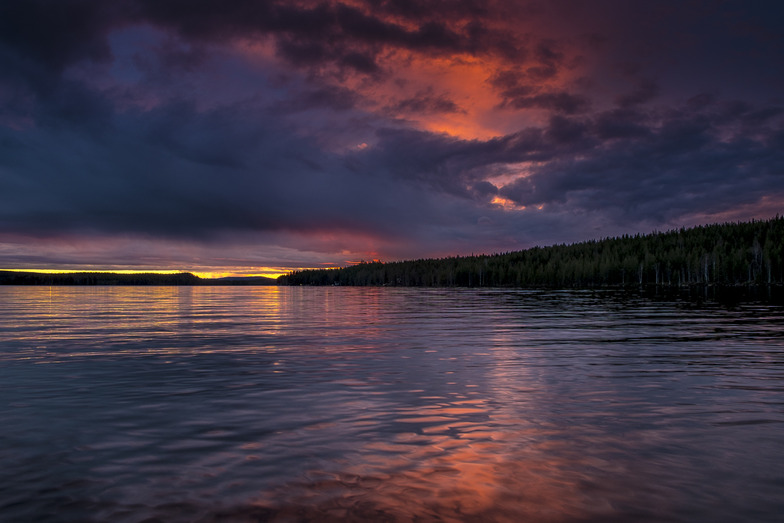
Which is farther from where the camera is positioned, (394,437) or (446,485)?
(394,437)

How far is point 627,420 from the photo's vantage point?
1246 centimetres

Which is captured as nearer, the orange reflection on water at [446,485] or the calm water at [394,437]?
→ the orange reflection on water at [446,485]

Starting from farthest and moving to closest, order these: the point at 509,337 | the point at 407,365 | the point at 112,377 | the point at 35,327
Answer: the point at 35,327 → the point at 509,337 → the point at 407,365 → the point at 112,377

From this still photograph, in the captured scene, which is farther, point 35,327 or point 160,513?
point 35,327

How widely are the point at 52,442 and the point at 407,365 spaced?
1358 centimetres

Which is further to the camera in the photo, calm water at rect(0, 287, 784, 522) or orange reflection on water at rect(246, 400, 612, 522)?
calm water at rect(0, 287, 784, 522)

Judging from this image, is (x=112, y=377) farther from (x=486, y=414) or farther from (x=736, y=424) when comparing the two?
(x=736, y=424)

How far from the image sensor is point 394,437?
1118cm

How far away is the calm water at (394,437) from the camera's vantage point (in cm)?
768

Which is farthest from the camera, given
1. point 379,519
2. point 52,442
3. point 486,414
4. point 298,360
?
point 298,360

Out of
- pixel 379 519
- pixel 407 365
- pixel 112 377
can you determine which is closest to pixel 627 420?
pixel 379 519

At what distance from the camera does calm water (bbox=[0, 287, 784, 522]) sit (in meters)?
7.68

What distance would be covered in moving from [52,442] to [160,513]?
5.40 m

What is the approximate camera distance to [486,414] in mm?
13242
